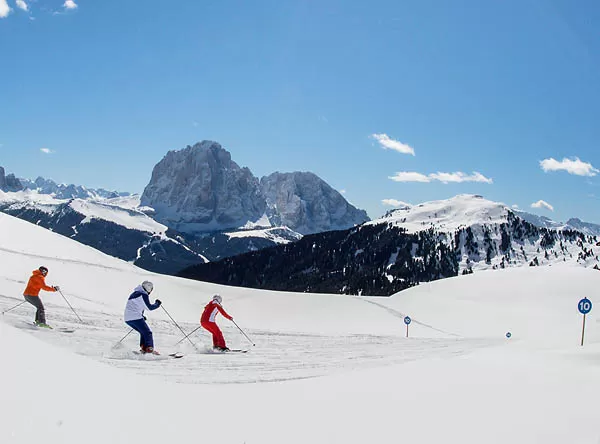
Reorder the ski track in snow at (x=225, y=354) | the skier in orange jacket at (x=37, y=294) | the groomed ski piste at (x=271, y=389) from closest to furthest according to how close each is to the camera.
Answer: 1. the groomed ski piste at (x=271, y=389)
2. the ski track in snow at (x=225, y=354)
3. the skier in orange jacket at (x=37, y=294)

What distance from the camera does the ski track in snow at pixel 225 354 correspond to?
36.8 ft

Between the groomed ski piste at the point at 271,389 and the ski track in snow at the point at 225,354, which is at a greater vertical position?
→ the groomed ski piste at the point at 271,389

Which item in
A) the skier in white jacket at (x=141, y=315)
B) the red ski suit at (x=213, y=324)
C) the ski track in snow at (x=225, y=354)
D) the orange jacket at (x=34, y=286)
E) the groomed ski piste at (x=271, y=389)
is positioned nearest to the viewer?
the groomed ski piste at (x=271, y=389)

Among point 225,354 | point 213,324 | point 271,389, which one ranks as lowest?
point 225,354

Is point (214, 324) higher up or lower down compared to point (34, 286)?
lower down

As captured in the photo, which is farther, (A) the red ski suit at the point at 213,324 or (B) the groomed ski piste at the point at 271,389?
(A) the red ski suit at the point at 213,324

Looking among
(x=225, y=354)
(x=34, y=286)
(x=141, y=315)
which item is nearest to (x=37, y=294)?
(x=34, y=286)

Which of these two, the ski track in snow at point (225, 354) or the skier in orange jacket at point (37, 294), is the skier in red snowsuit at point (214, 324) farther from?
the skier in orange jacket at point (37, 294)

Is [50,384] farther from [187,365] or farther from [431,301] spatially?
[431,301]

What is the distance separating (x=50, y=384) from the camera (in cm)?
559

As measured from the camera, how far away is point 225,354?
14.3 meters

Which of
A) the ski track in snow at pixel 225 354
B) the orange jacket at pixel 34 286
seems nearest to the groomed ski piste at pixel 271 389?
the ski track in snow at pixel 225 354

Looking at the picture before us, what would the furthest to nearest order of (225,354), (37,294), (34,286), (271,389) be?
(34,286), (37,294), (225,354), (271,389)

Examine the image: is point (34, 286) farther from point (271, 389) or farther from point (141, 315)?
point (271, 389)
